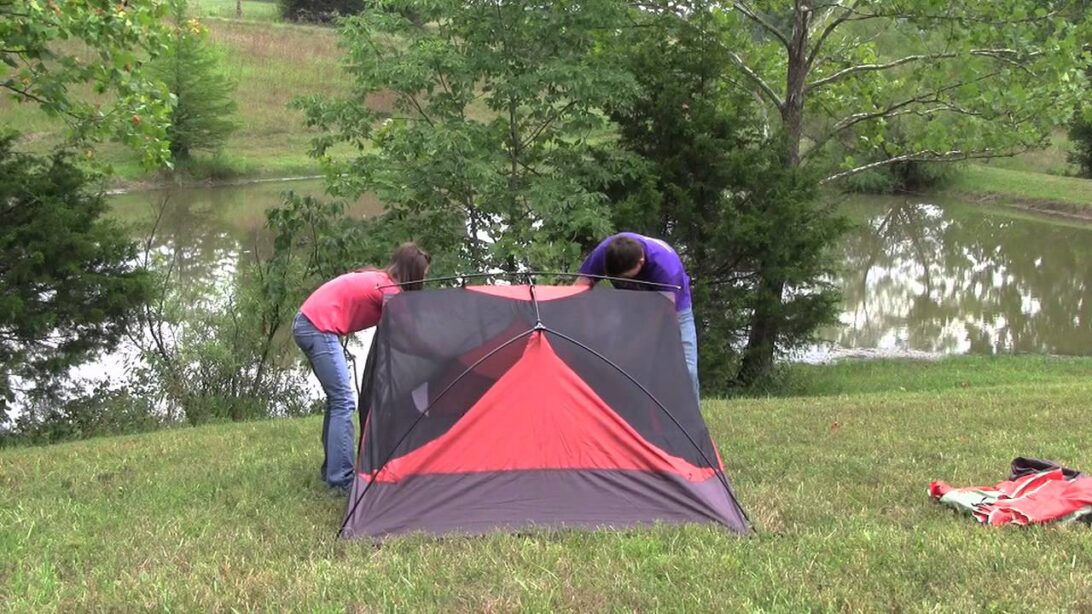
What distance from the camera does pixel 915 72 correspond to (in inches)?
521

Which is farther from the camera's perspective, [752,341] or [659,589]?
[752,341]

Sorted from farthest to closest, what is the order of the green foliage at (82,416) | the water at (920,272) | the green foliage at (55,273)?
the water at (920,272), the green foliage at (55,273), the green foliage at (82,416)

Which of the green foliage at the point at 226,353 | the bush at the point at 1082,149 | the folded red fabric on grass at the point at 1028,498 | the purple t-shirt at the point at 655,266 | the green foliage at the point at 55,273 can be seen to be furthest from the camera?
the bush at the point at 1082,149

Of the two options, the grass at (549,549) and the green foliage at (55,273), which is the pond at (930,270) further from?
the grass at (549,549)

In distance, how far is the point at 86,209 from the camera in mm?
11336

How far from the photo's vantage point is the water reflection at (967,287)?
18.0 m

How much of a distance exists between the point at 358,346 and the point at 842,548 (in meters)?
8.47

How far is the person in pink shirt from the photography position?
17.5 feet

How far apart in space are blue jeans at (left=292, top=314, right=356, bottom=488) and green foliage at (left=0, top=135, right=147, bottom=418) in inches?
255

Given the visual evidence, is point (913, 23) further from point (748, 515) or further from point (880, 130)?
point (748, 515)

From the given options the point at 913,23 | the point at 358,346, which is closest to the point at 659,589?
the point at 358,346

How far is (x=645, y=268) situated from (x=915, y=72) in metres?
9.34

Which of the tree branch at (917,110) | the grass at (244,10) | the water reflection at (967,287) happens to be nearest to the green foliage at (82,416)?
the tree branch at (917,110)

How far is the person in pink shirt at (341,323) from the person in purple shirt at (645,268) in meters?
1.12
